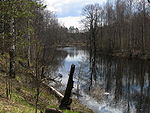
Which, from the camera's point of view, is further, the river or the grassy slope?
the river

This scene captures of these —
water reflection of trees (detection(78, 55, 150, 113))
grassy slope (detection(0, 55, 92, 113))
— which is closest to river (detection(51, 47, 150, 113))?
water reflection of trees (detection(78, 55, 150, 113))

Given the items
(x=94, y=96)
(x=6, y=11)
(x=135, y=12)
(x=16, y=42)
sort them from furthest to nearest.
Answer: (x=135, y=12), (x=94, y=96), (x=16, y=42), (x=6, y=11)

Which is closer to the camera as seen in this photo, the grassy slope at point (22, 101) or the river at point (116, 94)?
the grassy slope at point (22, 101)

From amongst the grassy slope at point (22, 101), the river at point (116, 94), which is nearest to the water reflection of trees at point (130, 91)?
the river at point (116, 94)

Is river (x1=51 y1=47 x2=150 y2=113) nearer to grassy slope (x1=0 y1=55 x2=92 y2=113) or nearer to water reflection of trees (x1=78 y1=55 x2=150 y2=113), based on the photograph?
water reflection of trees (x1=78 y1=55 x2=150 y2=113)

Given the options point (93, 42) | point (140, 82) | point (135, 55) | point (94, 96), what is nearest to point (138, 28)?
point (135, 55)

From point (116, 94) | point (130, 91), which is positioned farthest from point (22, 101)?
point (130, 91)

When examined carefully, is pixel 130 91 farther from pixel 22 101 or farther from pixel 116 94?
pixel 22 101

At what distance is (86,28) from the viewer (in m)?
75.5

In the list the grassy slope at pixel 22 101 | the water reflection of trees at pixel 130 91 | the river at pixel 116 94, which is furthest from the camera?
the water reflection of trees at pixel 130 91

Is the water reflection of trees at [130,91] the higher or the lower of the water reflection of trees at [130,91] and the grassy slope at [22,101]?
the lower

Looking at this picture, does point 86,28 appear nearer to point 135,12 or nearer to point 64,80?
point 135,12

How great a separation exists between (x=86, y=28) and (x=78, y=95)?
2228 inches

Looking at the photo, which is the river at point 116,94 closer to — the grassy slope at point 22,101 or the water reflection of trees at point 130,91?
the water reflection of trees at point 130,91
